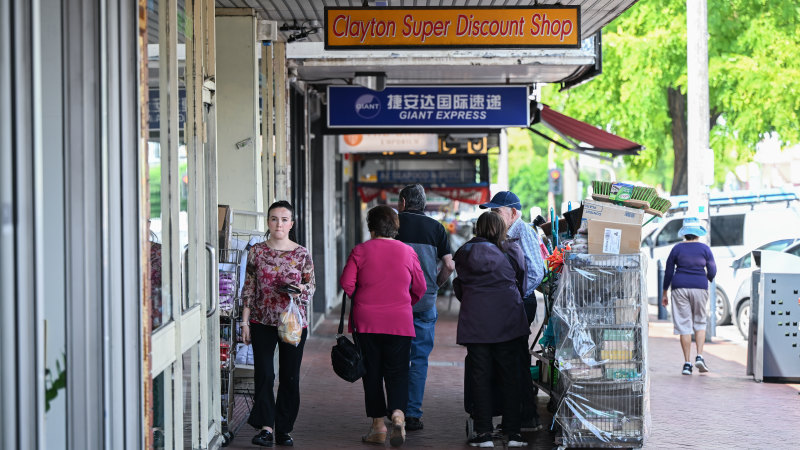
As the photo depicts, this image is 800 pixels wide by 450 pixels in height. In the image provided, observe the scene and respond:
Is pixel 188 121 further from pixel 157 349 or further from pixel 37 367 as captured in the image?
pixel 37 367

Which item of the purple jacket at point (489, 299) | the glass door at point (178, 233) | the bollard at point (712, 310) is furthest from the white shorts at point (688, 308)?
the glass door at point (178, 233)

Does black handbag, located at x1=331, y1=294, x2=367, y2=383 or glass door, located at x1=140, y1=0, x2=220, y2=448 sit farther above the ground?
glass door, located at x1=140, y1=0, x2=220, y2=448

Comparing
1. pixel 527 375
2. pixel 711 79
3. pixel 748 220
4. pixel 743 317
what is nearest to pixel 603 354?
pixel 527 375

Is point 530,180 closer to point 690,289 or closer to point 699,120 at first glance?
point 699,120

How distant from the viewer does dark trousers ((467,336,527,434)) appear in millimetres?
7094

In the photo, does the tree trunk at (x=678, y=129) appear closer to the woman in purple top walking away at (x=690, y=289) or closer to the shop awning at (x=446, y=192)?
the shop awning at (x=446, y=192)

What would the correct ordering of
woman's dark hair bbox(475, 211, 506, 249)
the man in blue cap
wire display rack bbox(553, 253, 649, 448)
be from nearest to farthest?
wire display rack bbox(553, 253, 649, 448) → woman's dark hair bbox(475, 211, 506, 249) → the man in blue cap

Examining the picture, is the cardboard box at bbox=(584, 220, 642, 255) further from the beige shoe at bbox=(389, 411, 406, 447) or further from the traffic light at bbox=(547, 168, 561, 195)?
the traffic light at bbox=(547, 168, 561, 195)

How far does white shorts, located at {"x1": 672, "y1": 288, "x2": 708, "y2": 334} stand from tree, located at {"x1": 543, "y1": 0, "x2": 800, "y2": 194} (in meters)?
11.0

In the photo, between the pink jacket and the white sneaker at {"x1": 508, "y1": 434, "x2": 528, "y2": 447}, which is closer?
the pink jacket

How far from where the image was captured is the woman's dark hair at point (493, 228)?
7129 millimetres

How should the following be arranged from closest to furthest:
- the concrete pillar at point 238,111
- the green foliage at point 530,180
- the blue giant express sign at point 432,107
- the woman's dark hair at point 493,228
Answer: the woman's dark hair at point 493,228 → the concrete pillar at point 238,111 → the blue giant express sign at point 432,107 → the green foliage at point 530,180

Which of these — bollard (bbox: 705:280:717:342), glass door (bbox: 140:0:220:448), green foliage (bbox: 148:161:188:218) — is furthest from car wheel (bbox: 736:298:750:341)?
green foliage (bbox: 148:161:188:218)

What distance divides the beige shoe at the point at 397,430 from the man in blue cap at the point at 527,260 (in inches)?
36.7
